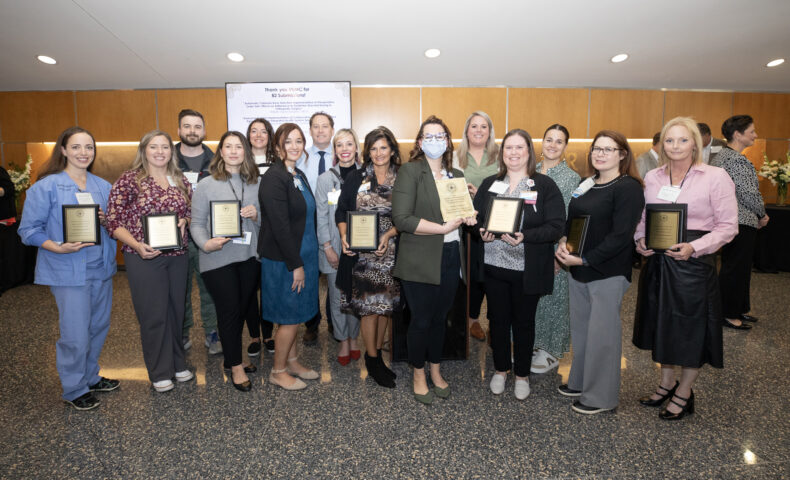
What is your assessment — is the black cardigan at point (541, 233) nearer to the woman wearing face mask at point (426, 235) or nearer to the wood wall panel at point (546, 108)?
the woman wearing face mask at point (426, 235)

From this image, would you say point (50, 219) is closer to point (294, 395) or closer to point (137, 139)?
point (294, 395)

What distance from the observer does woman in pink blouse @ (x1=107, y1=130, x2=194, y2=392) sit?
2518 millimetres

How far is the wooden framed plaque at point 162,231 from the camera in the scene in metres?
2.45

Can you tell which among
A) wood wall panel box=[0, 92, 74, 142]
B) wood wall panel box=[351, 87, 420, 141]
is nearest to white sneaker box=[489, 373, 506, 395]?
wood wall panel box=[351, 87, 420, 141]

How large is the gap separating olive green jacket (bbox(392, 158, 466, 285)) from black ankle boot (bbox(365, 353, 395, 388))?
2.71 feet

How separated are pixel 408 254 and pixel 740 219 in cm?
352

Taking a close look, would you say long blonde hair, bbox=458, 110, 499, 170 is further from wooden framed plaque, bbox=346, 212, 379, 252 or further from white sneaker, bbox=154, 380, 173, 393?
white sneaker, bbox=154, 380, 173, 393

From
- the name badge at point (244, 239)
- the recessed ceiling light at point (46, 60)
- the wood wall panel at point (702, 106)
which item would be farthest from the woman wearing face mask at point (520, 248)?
the recessed ceiling light at point (46, 60)

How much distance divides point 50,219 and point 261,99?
4043 millimetres

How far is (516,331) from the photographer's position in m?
2.58

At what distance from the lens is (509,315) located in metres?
2.57

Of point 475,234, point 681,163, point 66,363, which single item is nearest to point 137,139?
point 66,363

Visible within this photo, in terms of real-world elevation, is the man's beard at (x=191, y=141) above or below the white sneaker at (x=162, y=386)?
above

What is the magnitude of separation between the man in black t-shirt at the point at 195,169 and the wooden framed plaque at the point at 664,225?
3.07 meters
